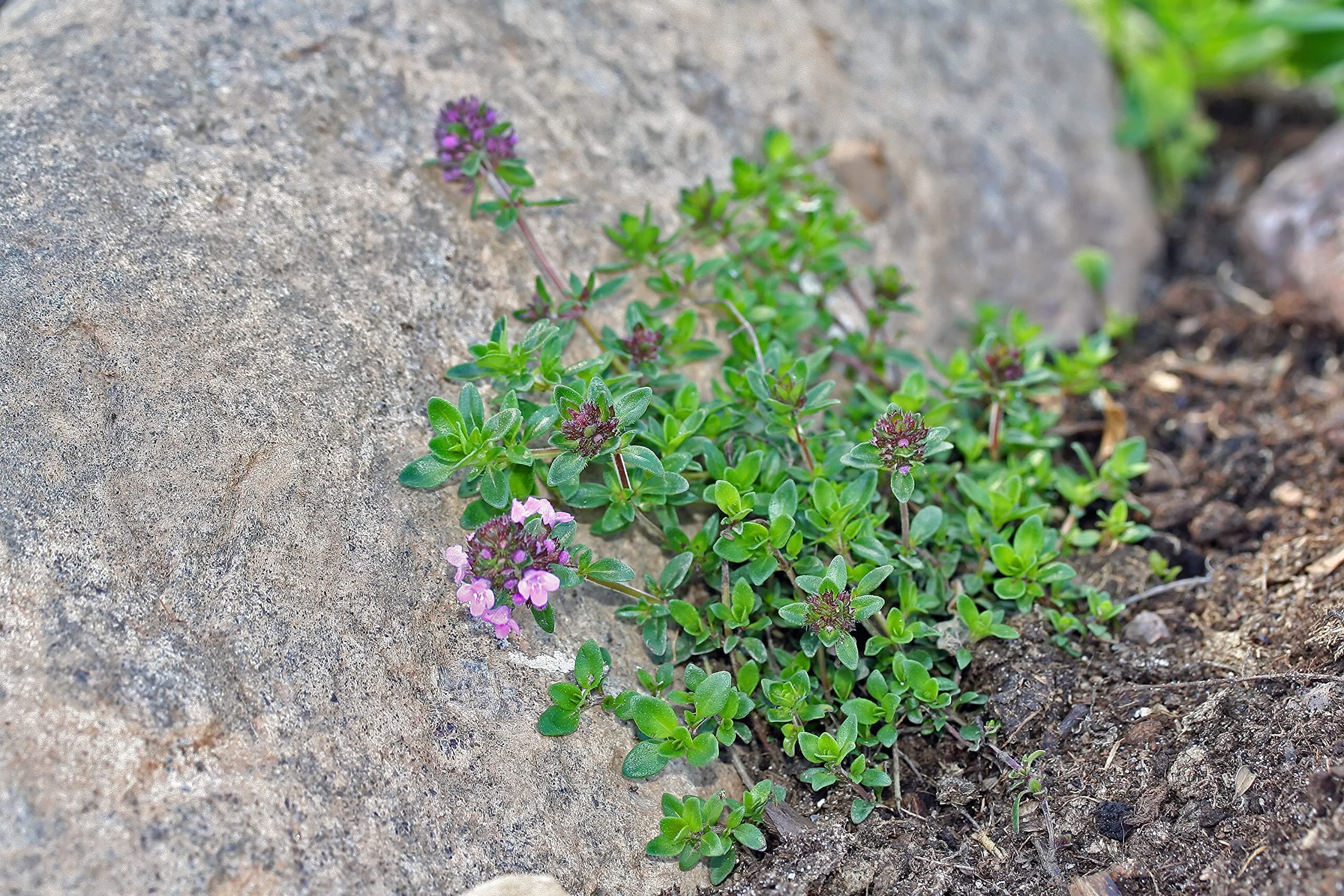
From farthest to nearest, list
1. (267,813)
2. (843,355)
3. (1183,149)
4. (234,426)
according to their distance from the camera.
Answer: (1183,149)
(843,355)
(234,426)
(267,813)

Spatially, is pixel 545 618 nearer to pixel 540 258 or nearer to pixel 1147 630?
pixel 540 258

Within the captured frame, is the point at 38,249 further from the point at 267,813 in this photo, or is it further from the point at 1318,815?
the point at 1318,815

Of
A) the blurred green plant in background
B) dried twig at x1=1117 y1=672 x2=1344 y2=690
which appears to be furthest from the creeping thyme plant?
the blurred green plant in background

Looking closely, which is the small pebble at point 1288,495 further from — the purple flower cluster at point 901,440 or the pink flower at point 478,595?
the pink flower at point 478,595

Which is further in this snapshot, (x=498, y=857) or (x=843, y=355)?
(x=843, y=355)

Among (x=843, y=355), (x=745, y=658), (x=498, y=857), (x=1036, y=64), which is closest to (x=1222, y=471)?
(x=843, y=355)

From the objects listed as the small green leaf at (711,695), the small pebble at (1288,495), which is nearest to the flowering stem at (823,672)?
the small green leaf at (711,695)
